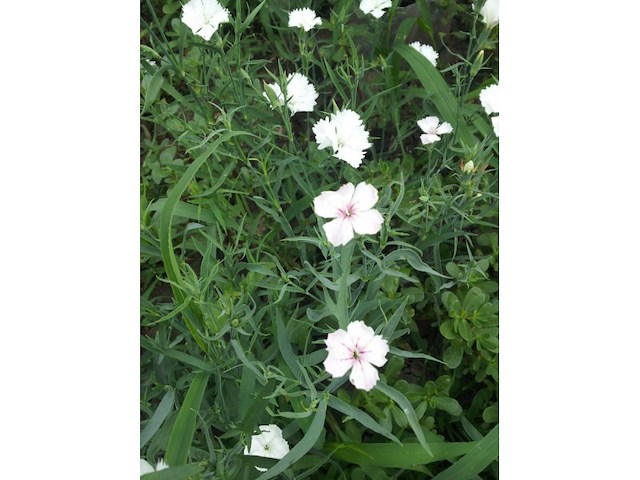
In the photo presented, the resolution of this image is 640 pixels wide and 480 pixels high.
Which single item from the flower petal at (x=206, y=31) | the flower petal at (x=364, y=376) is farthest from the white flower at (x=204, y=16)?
the flower petal at (x=364, y=376)

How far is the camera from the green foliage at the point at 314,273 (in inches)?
33.7

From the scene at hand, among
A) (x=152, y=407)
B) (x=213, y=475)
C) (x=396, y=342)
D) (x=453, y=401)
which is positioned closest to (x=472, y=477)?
(x=453, y=401)

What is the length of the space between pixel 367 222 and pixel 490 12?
1.78 ft

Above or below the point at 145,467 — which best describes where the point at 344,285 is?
above

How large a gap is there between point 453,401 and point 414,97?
2.13 feet

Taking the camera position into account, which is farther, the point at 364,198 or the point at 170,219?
the point at 170,219

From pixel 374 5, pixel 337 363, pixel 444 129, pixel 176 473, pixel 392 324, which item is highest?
pixel 374 5

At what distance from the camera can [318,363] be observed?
95 centimetres

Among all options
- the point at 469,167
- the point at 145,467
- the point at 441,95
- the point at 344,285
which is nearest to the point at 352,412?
the point at 344,285

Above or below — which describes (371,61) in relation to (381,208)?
above

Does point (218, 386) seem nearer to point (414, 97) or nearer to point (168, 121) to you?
point (168, 121)

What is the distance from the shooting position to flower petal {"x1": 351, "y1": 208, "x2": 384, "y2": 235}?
720 mm

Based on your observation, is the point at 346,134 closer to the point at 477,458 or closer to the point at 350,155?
the point at 350,155

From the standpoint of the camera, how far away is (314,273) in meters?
0.81
